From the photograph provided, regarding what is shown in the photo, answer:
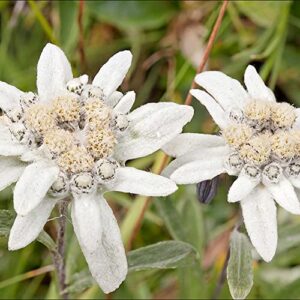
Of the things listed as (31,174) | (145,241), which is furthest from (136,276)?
(31,174)

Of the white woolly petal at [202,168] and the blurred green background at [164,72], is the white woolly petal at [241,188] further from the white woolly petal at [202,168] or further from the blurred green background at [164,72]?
the blurred green background at [164,72]

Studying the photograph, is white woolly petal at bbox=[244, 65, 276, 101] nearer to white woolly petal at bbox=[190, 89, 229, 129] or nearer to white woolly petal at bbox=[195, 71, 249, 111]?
white woolly petal at bbox=[195, 71, 249, 111]

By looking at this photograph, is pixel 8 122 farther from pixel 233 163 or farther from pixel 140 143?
pixel 233 163

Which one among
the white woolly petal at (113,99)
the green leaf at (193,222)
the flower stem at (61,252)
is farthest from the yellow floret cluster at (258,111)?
the green leaf at (193,222)

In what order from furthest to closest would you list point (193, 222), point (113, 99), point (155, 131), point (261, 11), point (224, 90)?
point (261, 11)
point (193, 222)
point (224, 90)
point (113, 99)
point (155, 131)

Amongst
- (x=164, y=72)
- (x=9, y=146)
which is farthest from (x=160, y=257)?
(x=164, y=72)

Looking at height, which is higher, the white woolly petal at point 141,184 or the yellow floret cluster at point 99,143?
the yellow floret cluster at point 99,143

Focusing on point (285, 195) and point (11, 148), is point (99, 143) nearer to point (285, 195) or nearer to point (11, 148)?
point (11, 148)

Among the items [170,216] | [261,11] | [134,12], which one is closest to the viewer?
[170,216]
